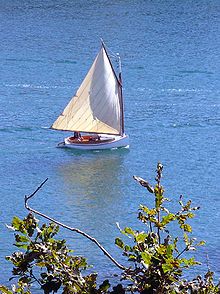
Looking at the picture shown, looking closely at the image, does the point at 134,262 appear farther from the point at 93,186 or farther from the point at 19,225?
the point at 93,186

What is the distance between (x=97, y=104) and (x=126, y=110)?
1.36 meters

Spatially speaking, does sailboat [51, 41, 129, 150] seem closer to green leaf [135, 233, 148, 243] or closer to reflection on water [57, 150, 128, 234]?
reflection on water [57, 150, 128, 234]

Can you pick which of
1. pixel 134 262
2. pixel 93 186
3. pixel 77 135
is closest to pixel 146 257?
pixel 134 262


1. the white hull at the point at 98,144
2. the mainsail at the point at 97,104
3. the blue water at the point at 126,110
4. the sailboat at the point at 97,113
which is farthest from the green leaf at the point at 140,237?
the mainsail at the point at 97,104

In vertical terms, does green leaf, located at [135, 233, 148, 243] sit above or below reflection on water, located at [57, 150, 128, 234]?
above

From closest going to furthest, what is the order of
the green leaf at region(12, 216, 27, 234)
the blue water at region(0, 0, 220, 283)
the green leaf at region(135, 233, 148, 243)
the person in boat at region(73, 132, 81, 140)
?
the green leaf at region(135, 233, 148, 243), the green leaf at region(12, 216, 27, 234), the blue water at region(0, 0, 220, 283), the person in boat at region(73, 132, 81, 140)

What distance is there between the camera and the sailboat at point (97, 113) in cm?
4441

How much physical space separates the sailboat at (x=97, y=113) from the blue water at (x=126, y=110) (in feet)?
1.91

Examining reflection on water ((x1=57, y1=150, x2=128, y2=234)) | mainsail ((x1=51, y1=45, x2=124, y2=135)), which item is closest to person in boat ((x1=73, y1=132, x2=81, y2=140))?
mainsail ((x1=51, y1=45, x2=124, y2=135))

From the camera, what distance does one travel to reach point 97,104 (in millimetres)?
48969

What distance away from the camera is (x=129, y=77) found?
54.1 m

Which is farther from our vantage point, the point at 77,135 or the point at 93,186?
the point at 77,135

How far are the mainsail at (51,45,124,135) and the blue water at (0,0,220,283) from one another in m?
0.75

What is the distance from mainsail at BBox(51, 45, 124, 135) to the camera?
46.9 m
